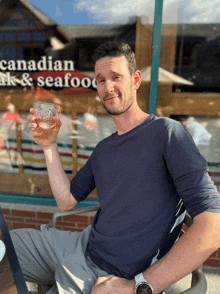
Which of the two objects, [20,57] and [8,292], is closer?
[8,292]

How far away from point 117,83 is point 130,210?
731 millimetres

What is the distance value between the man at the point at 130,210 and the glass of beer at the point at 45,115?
0.05m

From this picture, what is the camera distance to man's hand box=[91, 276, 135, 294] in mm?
938

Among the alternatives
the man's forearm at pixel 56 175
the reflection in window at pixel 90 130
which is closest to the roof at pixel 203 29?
the reflection in window at pixel 90 130

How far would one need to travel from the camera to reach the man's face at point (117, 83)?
1262mm

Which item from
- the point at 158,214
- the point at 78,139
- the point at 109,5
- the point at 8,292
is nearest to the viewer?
the point at 8,292

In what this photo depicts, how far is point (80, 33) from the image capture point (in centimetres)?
235

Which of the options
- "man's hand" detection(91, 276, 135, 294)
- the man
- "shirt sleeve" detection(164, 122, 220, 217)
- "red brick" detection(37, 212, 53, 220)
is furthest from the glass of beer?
"red brick" detection(37, 212, 53, 220)

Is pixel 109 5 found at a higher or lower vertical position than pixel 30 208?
higher

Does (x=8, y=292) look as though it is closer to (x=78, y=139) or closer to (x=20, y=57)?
(x=78, y=139)

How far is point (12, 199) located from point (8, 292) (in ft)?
7.06

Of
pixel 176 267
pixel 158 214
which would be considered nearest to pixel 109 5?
pixel 158 214

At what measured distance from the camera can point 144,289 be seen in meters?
0.90

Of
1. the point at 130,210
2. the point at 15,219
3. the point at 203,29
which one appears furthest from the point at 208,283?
the point at 203,29
